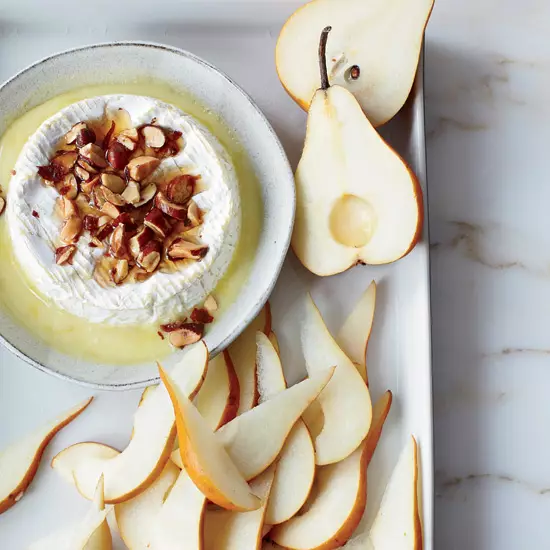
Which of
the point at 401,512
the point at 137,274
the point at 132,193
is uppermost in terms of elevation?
the point at 132,193

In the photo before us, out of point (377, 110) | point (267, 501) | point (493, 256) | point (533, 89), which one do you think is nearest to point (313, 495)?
point (267, 501)

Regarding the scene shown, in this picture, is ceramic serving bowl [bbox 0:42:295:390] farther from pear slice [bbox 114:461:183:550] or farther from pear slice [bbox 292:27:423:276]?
pear slice [bbox 114:461:183:550]

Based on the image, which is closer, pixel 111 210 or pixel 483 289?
pixel 111 210

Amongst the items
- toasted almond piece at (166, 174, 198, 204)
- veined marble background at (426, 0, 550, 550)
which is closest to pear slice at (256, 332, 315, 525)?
veined marble background at (426, 0, 550, 550)

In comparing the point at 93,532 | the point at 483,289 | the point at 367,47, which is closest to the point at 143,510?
the point at 93,532

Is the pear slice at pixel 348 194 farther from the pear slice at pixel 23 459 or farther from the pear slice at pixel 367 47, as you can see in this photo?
the pear slice at pixel 23 459

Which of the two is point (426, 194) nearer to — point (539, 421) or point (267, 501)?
point (539, 421)

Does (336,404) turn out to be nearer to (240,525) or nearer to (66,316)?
(240,525)
